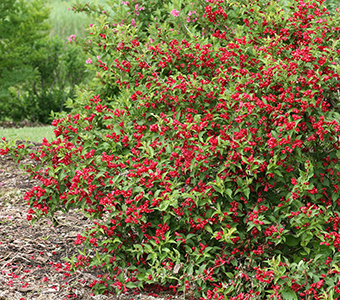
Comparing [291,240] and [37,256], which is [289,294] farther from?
[37,256]

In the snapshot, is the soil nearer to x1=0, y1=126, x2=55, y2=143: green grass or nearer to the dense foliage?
x1=0, y1=126, x2=55, y2=143: green grass

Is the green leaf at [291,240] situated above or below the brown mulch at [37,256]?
above

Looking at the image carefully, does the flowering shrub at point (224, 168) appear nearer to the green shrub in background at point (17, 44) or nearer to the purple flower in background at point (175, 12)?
the purple flower in background at point (175, 12)

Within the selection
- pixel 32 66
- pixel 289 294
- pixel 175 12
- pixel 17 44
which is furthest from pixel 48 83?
pixel 289 294

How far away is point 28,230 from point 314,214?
305cm

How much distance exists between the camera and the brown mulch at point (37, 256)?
140 inches

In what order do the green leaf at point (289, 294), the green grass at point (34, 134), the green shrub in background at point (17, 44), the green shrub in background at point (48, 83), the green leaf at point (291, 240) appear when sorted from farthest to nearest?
the green shrub in background at point (48, 83)
the green shrub in background at point (17, 44)
the green grass at point (34, 134)
the green leaf at point (291, 240)
the green leaf at point (289, 294)

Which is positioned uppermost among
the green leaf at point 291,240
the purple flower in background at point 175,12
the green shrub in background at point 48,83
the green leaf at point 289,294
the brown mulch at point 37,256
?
the purple flower in background at point 175,12

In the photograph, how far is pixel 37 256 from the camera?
413 centimetres

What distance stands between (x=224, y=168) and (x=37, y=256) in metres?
2.17

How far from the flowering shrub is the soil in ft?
0.66

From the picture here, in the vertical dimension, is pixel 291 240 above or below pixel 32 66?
above

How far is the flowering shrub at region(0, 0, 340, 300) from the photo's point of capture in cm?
305

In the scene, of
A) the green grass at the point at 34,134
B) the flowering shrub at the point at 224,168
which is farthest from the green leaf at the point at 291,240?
the green grass at the point at 34,134
